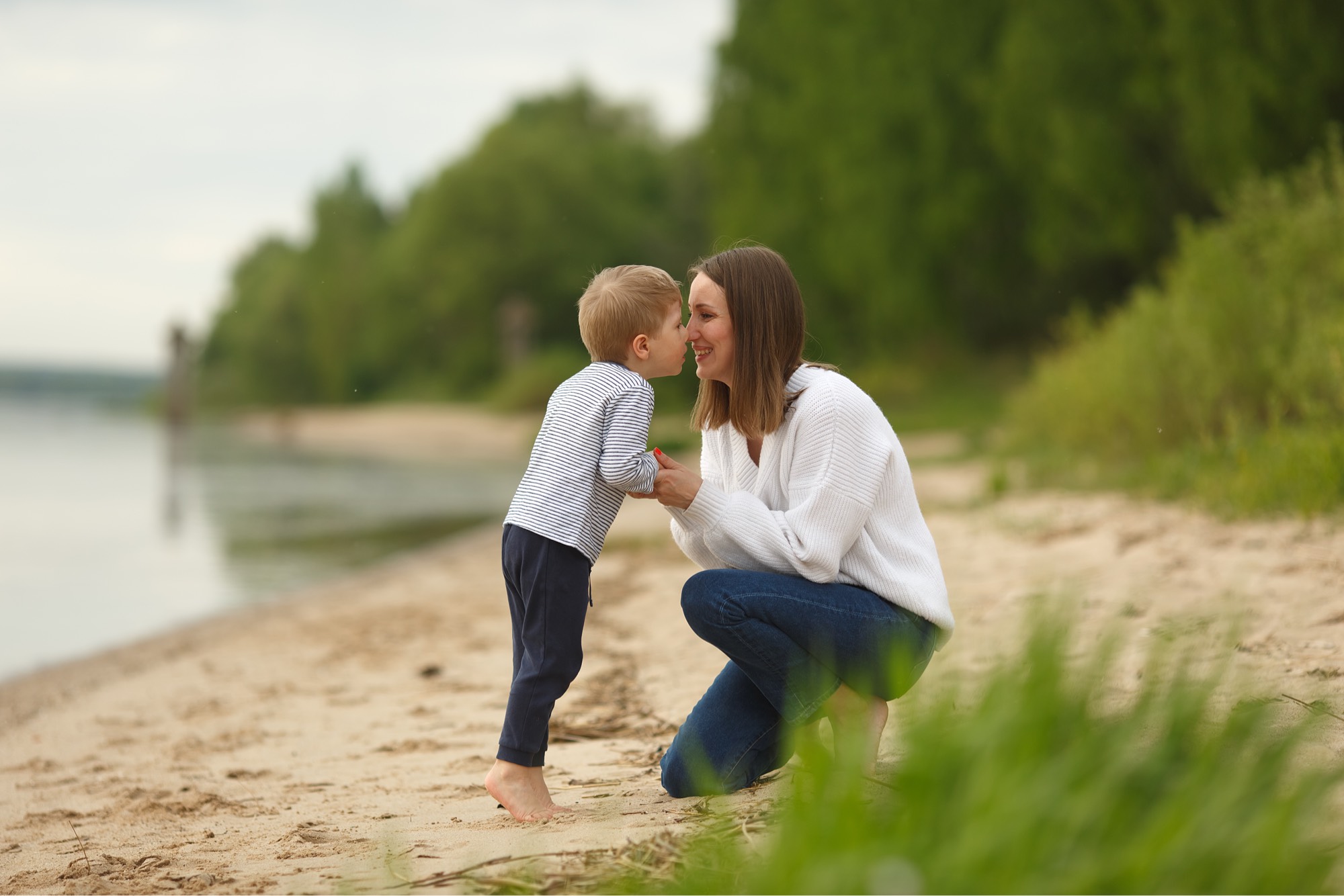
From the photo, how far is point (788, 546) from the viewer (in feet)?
9.04

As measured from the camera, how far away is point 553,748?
12.1 feet

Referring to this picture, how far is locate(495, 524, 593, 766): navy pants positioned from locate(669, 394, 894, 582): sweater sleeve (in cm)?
34

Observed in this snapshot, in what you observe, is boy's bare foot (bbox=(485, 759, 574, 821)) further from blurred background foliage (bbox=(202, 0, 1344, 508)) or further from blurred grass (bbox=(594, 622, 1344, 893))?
blurred background foliage (bbox=(202, 0, 1344, 508))

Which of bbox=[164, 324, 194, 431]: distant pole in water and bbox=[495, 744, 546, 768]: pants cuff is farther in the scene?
bbox=[164, 324, 194, 431]: distant pole in water

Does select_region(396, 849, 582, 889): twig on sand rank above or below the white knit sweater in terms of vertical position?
below

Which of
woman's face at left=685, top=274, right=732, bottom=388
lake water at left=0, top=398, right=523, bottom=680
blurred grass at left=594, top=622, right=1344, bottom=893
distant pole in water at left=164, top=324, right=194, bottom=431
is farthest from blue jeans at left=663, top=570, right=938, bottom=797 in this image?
distant pole in water at left=164, top=324, right=194, bottom=431

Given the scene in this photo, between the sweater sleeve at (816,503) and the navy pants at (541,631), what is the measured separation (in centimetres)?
34

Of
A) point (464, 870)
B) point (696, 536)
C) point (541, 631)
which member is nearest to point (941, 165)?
point (696, 536)

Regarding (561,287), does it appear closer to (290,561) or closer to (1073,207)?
(1073,207)

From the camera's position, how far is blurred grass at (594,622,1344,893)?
5.11ft

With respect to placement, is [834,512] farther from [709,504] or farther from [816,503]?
[709,504]

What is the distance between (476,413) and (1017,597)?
29101 millimetres

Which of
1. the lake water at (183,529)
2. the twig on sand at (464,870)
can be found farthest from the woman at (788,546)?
the lake water at (183,529)

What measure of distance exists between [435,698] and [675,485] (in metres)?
2.42
